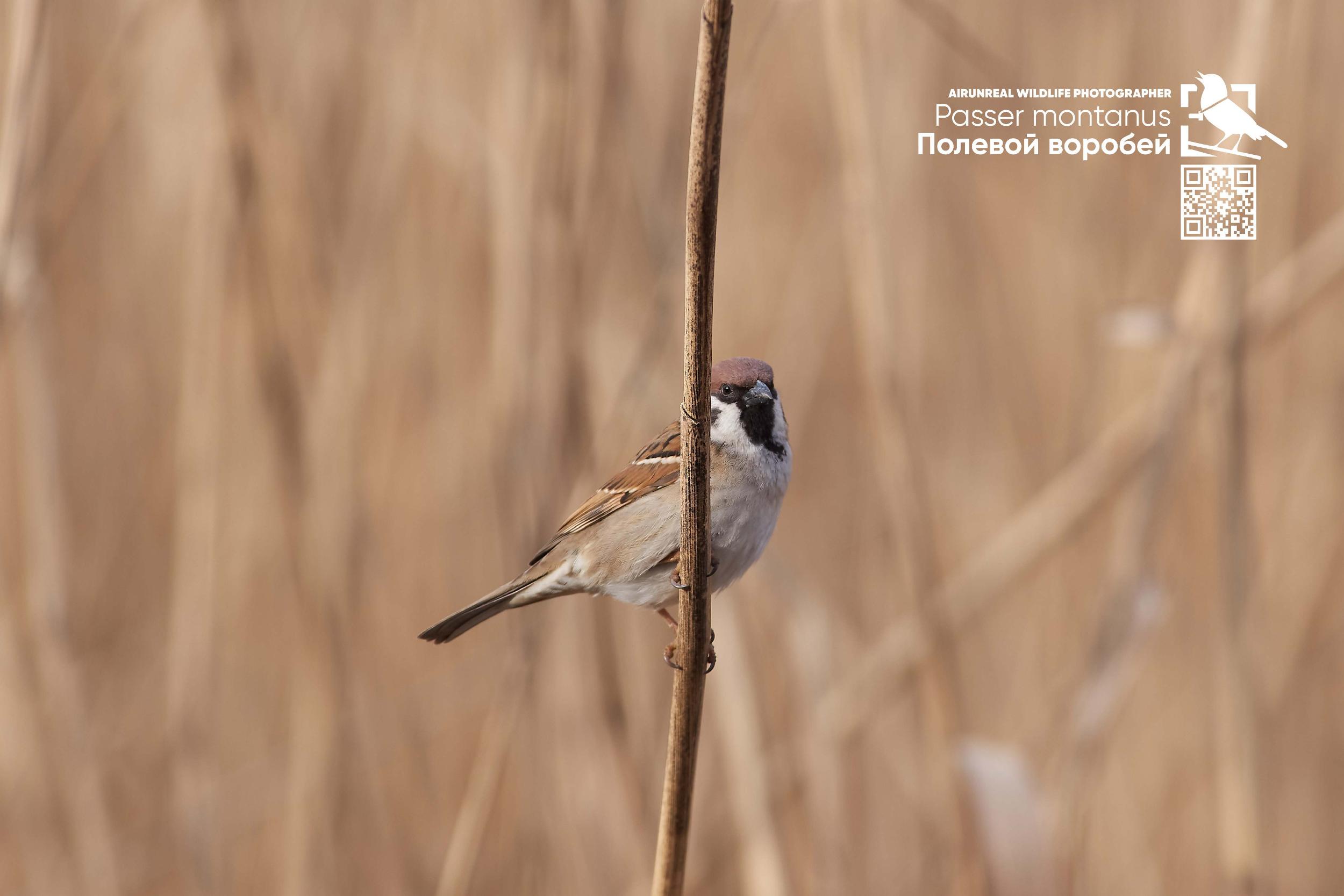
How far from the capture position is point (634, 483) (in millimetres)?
1649

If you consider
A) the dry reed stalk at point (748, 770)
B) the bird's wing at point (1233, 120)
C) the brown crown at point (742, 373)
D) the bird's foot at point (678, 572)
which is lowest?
the dry reed stalk at point (748, 770)

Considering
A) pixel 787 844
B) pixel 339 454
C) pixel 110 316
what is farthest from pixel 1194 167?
pixel 110 316

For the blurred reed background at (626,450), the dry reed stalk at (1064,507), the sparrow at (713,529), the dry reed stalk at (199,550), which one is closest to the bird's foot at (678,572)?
the sparrow at (713,529)

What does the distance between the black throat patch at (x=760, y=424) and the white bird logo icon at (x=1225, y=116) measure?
0.95 metres

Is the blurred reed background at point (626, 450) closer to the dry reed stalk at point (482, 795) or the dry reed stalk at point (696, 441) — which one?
the dry reed stalk at point (482, 795)

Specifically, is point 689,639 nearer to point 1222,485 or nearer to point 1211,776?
point 1222,485

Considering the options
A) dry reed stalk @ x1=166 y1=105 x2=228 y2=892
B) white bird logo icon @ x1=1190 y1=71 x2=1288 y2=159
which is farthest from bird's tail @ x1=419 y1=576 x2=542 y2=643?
white bird logo icon @ x1=1190 y1=71 x2=1288 y2=159

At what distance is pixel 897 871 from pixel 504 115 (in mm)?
1969

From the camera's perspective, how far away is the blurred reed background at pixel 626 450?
171 centimetres

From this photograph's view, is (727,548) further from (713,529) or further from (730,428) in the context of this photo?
(730,428)

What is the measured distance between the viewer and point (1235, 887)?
1720 mm

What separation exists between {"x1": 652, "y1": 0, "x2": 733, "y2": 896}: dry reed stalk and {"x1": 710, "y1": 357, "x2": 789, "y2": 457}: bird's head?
2.14ft

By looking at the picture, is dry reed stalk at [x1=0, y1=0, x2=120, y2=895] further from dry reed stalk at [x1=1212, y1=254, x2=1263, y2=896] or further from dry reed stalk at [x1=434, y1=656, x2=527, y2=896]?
dry reed stalk at [x1=1212, y1=254, x2=1263, y2=896]

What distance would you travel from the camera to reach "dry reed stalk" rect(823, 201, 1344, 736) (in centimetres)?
174
